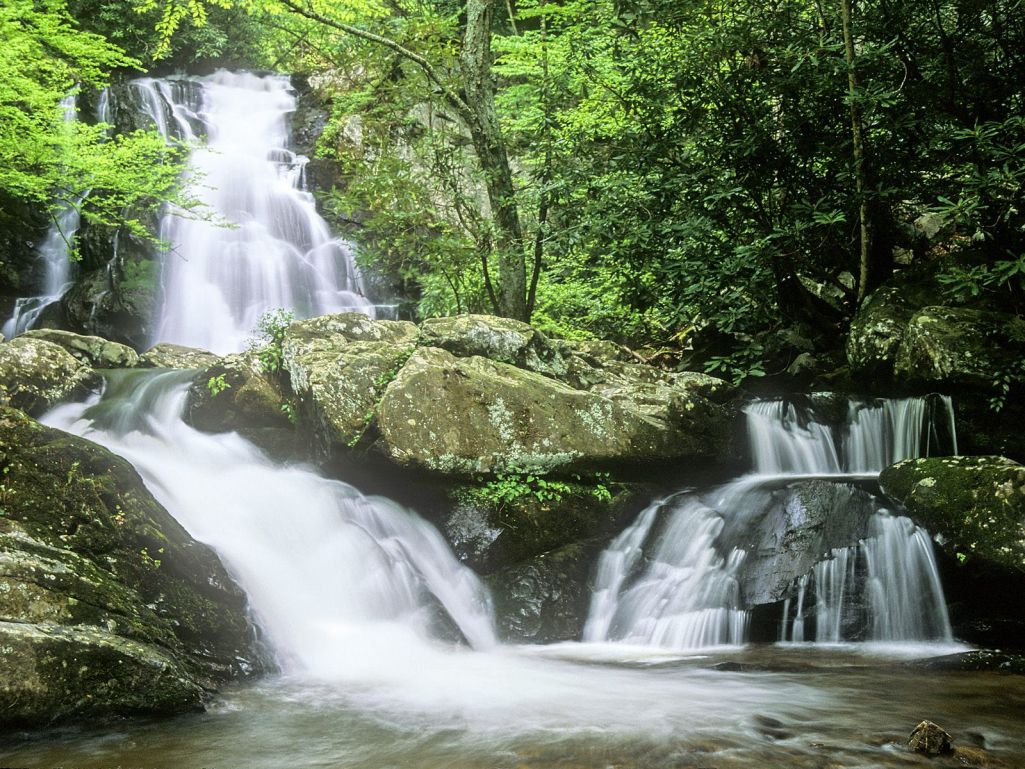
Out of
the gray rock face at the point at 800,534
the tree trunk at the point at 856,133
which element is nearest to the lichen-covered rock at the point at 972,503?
the gray rock face at the point at 800,534

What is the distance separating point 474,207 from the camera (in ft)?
32.2

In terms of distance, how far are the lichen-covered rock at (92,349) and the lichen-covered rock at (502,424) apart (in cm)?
597

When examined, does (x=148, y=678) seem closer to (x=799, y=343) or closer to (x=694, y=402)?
(x=694, y=402)

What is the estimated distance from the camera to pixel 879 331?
7.55 metres

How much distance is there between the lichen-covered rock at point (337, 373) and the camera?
262 inches

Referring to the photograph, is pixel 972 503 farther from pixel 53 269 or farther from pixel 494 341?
pixel 53 269

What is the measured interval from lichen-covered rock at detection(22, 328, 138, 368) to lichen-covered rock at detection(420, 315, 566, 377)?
5.52 metres

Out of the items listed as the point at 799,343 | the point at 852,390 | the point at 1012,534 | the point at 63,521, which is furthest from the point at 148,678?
the point at 799,343

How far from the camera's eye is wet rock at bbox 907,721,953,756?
3225mm

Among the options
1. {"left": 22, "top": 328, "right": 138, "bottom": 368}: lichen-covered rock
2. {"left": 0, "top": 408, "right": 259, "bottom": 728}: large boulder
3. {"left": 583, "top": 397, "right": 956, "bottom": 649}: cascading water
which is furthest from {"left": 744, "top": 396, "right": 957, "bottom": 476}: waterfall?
{"left": 22, "top": 328, "right": 138, "bottom": 368}: lichen-covered rock

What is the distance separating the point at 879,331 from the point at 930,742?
5.22 meters

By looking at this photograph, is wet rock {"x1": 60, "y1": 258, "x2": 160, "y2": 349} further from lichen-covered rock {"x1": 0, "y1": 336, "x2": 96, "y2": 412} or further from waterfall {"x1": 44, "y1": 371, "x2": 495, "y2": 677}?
waterfall {"x1": 44, "y1": 371, "x2": 495, "y2": 677}

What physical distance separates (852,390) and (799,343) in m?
1.22

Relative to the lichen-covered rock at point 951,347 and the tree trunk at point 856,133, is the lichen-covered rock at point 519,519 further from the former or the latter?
the tree trunk at point 856,133
